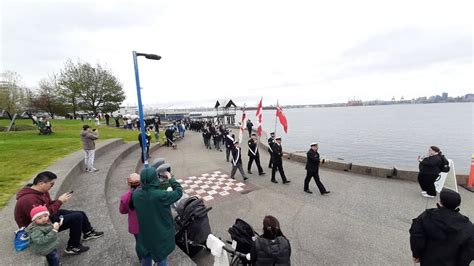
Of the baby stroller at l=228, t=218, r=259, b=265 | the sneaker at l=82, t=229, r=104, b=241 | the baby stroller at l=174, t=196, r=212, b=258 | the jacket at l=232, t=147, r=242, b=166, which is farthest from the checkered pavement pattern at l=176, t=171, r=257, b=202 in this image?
the baby stroller at l=228, t=218, r=259, b=265

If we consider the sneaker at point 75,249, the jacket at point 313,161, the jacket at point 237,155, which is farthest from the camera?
the jacket at point 237,155

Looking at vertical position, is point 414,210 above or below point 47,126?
below

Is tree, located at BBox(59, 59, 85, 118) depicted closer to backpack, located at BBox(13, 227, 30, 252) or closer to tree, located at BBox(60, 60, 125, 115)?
tree, located at BBox(60, 60, 125, 115)

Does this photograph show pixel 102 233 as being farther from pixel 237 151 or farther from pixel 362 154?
pixel 362 154

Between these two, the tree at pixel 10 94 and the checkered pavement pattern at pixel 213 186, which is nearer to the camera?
the checkered pavement pattern at pixel 213 186

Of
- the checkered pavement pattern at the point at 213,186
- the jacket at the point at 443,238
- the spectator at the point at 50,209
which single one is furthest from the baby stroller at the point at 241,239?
the checkered pavement pattern at the point at 213,186

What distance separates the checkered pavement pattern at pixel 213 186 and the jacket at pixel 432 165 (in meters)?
5.16

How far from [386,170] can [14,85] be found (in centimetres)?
3686

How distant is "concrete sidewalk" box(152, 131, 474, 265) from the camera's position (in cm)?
409

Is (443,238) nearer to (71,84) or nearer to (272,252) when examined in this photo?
(272,252)

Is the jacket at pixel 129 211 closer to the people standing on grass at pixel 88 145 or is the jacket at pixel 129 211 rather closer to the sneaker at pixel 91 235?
the sneaker at pixel 91 235

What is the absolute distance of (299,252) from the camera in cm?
413

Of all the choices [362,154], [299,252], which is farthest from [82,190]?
[362,154]

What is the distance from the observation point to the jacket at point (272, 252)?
2646 millimetres
